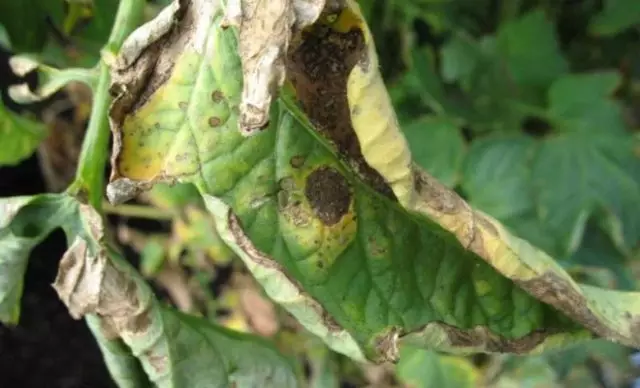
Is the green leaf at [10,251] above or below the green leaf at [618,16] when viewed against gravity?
above

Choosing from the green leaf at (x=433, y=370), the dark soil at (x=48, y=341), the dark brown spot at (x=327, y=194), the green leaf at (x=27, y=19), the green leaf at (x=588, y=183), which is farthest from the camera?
the dark soil at (x=48, y=341)

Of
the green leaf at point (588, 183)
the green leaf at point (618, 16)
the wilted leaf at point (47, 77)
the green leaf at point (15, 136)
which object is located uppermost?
the wilted leaf at point (47, 77)

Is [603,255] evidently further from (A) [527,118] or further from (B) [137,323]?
(B) [137,323]

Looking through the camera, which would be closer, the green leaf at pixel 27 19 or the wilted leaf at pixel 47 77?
the wilted leaf at pixel 47 77

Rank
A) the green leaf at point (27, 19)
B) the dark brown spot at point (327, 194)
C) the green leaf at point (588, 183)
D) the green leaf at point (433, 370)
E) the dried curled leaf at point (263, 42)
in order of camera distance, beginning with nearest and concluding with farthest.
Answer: the dried curled leaf at point (263, 42) → the dark brown spot at point (327, 194) → the green leaf at point (27, 19) → the green leaf at point (588, 183) → the green leaf at point (433, 370)

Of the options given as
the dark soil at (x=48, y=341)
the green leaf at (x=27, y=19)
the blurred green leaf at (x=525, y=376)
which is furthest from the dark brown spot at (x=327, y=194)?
the dark soil at (x=48, y=341)

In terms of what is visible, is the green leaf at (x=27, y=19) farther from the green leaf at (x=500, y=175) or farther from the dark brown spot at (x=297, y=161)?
the green leaf at (x=500, y=175)

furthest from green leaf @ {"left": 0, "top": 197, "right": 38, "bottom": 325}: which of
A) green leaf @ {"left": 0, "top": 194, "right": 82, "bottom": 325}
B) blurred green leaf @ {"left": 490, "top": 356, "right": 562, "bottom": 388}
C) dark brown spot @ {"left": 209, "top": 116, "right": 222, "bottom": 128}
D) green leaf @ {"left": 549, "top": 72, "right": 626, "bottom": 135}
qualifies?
blurred green leaf @ {"left": 490, "top": 356, "right": 562, "bottom": 388}
